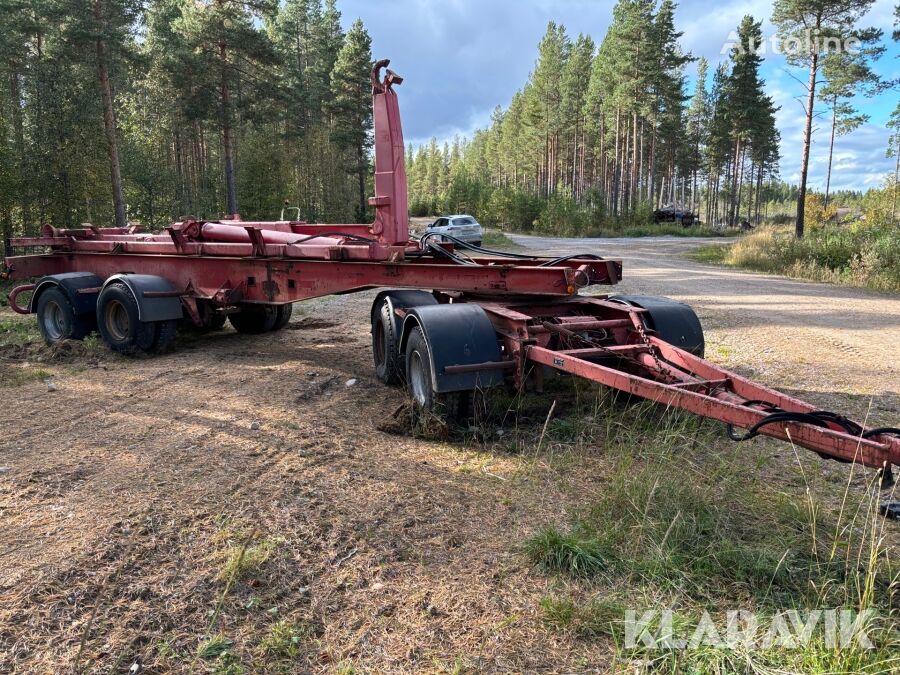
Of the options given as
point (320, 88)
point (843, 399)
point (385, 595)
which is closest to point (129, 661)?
point (385, 595)

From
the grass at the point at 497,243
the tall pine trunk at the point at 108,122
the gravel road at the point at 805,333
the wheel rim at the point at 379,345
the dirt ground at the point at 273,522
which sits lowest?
the dirt ground at the point at 273,522

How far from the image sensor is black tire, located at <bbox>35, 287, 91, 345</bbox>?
8.67 meters

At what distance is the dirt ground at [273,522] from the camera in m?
2.58

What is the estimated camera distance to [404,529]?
3482mm

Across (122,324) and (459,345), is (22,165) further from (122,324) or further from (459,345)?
(459,345)

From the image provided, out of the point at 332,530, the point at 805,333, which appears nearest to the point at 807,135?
the point at 805,333

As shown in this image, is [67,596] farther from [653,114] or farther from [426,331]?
[653,114]

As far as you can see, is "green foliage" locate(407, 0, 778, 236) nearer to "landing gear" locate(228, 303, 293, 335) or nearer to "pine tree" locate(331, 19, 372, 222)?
"pine tree" locate(331, 19, 372, 222)

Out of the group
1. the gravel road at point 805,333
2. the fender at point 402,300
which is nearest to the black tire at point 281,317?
the fender at point 402,300

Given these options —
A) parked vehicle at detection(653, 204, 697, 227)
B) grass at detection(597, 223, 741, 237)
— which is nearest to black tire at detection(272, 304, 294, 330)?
grass at detection(597, 223, 741, 237)

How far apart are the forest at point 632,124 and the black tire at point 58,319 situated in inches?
1142

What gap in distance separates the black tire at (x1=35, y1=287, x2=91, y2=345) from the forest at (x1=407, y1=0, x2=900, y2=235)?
29.0 meters

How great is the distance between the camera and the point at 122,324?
27.6 feet

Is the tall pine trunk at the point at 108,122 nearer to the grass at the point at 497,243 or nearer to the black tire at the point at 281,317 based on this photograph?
the black tire at the point at 281,317
